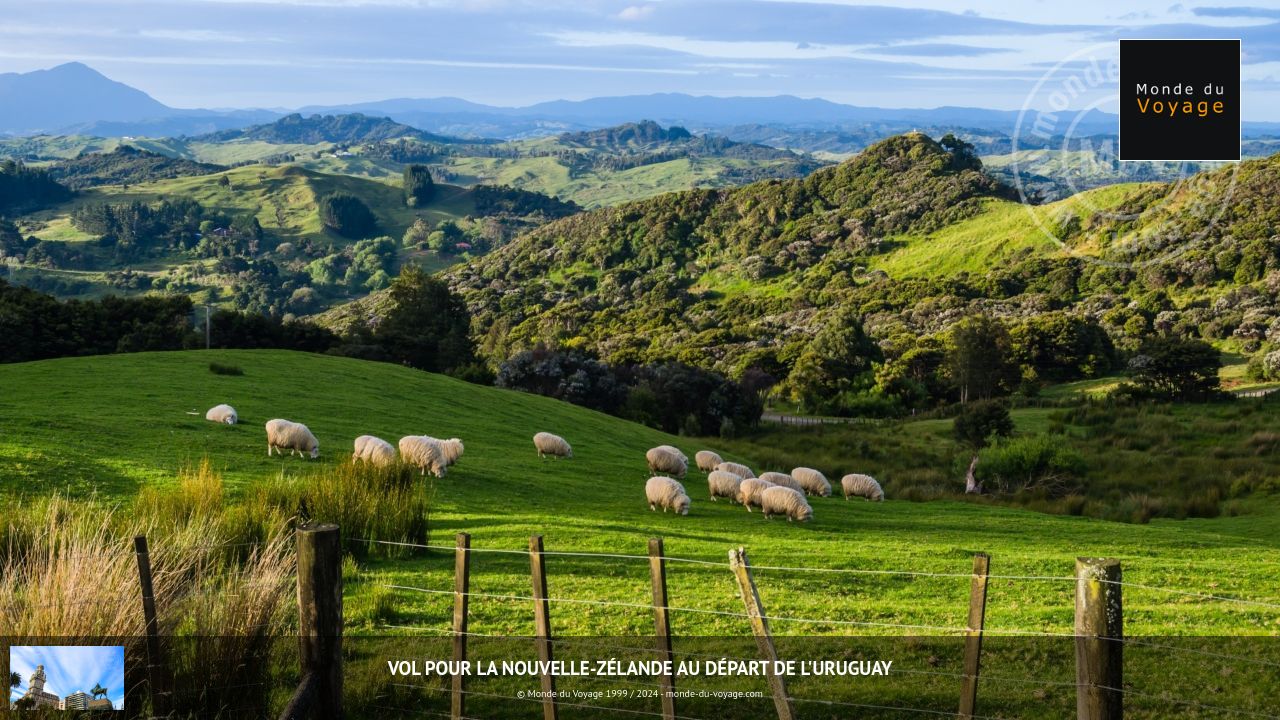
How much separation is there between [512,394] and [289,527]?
28.5 metres

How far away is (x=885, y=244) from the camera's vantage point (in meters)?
136

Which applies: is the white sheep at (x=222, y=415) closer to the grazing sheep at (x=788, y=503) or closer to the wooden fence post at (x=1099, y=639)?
the grazing sheep at (x=788, y=503)

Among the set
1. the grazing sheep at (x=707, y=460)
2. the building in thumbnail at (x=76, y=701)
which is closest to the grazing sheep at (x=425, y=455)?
the grazing sheep at (x=707, y=460)

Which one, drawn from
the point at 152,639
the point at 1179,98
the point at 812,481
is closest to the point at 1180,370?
the point at 1179,98

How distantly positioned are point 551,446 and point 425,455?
6.78 metres

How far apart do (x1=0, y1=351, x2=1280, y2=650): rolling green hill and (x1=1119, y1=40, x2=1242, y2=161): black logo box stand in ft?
33.5

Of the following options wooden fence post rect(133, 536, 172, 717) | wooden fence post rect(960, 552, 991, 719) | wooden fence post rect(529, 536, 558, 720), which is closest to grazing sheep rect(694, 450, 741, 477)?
wooden fence post rect(529, 536, 558, 720)

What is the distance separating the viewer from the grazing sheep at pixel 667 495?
19.1m

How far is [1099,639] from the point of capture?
5.30m

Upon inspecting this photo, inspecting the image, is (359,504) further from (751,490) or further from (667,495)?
A: (751,490)

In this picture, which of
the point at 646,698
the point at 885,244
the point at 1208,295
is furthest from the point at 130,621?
the point at 885,244

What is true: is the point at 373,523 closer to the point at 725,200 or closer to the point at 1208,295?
the point at 1208,295

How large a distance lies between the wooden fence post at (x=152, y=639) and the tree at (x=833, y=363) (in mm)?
58114

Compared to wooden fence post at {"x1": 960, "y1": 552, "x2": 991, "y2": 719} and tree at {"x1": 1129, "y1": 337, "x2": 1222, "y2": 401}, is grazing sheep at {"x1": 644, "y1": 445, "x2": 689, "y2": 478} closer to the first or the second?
wooden fence post at {"x1": 960, "y1": 552, "x2": 991, "y2": 719}
